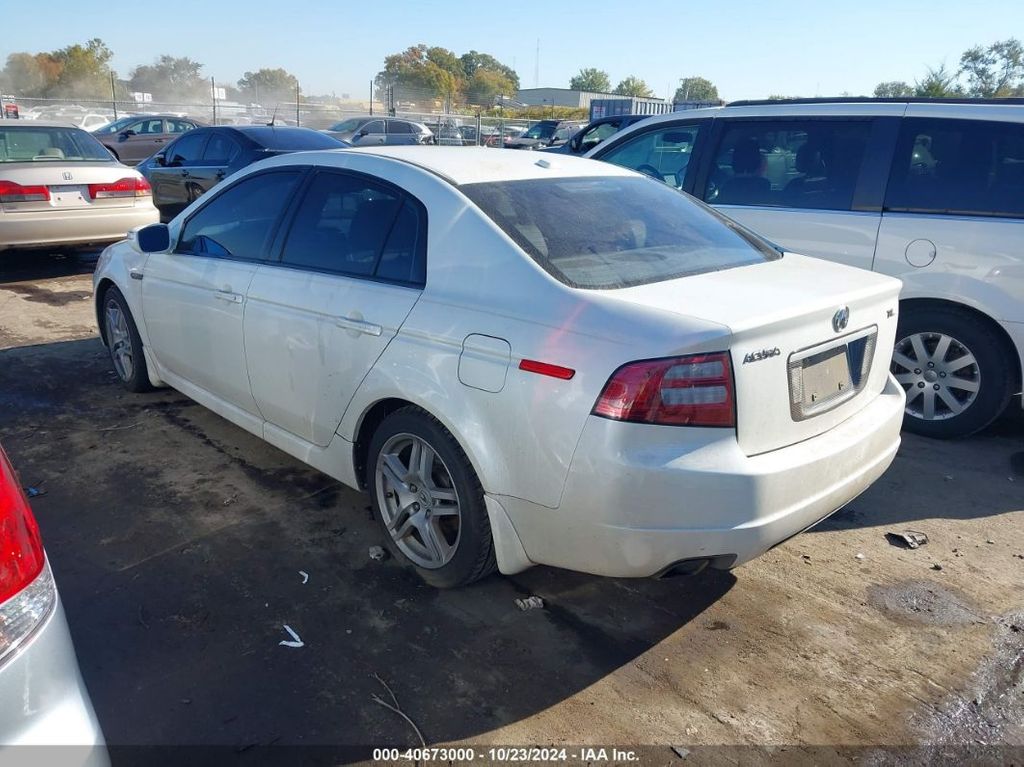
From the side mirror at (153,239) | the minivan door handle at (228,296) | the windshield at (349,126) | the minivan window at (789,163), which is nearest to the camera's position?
the minivan door handle at (228,296)

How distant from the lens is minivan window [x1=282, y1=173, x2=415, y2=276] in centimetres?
346

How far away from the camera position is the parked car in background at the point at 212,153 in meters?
10.2

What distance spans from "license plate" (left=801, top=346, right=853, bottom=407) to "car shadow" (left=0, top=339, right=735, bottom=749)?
969 mm

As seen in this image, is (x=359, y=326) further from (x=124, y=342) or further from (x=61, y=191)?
(x=61, y=191)

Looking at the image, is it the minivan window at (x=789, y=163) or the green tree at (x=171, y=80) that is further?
the green tree at (x=171, y=80)

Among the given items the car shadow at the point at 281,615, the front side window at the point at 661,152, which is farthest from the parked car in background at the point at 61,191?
the front side window at the point at 661,152

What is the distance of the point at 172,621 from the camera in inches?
121

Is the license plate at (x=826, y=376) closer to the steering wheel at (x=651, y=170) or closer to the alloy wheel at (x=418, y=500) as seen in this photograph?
the alloy wheel at (x=418, y=500)

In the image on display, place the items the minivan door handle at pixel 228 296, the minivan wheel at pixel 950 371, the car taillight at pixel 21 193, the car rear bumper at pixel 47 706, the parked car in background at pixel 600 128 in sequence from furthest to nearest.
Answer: the parked car in background at pixel 600 128 < the car taillight at pixel 21 193 < the minivan wheel at pixel 950 371 < the minivan door handle at pixel 228 296 < the car rear bumper at pixel 47 706

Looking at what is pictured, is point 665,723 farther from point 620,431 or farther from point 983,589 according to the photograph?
point 983,589

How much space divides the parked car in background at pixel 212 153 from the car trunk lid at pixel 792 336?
25.5 feet

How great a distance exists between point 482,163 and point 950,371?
3165 millimetres

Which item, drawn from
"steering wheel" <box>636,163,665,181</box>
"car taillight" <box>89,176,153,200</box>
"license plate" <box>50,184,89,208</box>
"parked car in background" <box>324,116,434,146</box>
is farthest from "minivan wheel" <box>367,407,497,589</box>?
"parked car in background" <box>324,116,434,146</box>

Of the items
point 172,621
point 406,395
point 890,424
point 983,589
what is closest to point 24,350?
point 172,621
